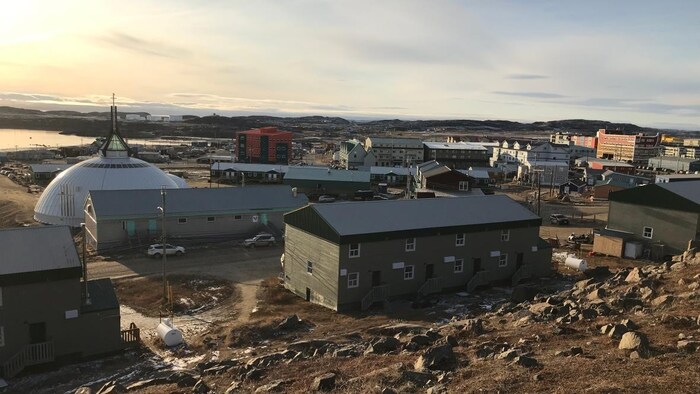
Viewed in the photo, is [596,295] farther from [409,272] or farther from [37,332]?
[37,332]

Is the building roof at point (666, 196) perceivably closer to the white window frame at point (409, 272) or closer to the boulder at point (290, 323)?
the white window frame at point (409, 272)

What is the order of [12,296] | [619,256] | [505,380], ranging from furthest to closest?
[619,256], [12,296], [505,380]

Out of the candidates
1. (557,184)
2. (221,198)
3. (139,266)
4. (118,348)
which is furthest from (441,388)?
(557,184)

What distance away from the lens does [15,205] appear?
62688 mm

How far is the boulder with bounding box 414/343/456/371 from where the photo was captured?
16836mm

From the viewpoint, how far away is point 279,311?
2925cm

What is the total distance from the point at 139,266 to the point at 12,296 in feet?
Result: 57.0

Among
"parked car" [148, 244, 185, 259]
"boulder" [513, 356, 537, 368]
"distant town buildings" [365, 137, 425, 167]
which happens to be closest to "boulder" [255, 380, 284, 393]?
"boulder" [513, 356, 537, 368]

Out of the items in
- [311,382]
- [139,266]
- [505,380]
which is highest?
[505,380]

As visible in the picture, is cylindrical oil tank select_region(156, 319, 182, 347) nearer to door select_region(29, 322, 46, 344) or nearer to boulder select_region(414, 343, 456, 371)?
door select_region(29, 322, 46, 344)

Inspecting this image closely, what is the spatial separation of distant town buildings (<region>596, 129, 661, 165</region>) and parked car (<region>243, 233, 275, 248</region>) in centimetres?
→ 13421

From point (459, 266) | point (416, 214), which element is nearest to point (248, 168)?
point (416, 214)

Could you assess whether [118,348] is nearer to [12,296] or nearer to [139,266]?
[12,296]

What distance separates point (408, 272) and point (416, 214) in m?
3.87
